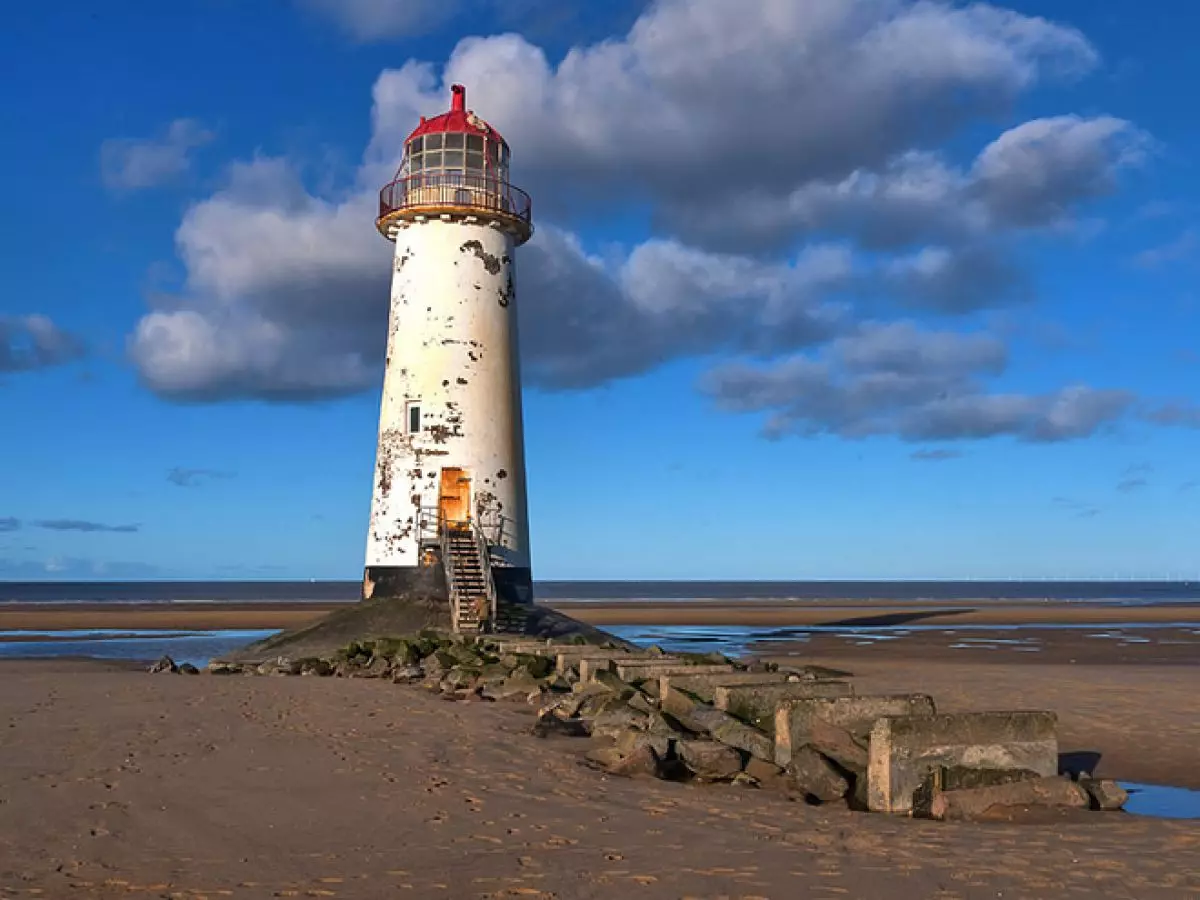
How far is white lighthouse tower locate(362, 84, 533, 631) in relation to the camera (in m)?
23.3

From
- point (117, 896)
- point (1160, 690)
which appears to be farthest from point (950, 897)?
point (1160, 690)

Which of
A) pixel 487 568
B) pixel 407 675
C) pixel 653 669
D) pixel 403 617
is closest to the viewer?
pixel 653 669

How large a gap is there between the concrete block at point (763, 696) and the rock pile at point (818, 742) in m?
0.01

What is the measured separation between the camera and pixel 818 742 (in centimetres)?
1004

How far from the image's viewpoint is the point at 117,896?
5875 millimetres

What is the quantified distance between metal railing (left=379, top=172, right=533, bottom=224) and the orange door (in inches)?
221

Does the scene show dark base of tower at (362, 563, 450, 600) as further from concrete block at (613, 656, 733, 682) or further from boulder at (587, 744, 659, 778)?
boulder at (587, 744, 659, 778)

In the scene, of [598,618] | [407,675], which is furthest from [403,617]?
[598,618]

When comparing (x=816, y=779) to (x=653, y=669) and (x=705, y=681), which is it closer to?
(x=705, y=681)

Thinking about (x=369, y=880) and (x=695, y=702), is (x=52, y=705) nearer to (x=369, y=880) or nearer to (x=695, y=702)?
(x=695, y=702)

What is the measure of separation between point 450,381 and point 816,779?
51.5 ft

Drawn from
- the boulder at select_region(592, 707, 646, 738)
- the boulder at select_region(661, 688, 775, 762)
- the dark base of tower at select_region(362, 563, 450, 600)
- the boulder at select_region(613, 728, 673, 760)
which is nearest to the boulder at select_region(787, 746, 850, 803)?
the boulder at select_region(661, 688, 775, 762)

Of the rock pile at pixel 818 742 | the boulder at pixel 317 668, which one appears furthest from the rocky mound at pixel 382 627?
the rock pile at pixel 818 742

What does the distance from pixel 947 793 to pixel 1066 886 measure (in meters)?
2.31
